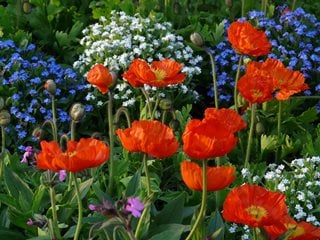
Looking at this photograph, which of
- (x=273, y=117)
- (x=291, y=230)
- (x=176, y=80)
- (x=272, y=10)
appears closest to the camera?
(x=291, y=230)

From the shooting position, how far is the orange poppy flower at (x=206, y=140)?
1.78 m

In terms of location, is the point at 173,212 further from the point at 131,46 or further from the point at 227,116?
the point at 131,46

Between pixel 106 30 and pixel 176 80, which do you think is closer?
pixel 176 80

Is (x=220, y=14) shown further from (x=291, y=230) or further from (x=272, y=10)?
(x=291, y=230)

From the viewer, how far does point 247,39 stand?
2.74 m

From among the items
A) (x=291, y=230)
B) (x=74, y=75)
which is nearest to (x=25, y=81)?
(x=74, y=75)

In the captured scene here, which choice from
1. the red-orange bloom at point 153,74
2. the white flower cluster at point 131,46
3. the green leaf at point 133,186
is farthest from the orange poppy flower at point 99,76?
the white flower cluster at point 131,46

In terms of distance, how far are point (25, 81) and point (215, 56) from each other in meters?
0.95

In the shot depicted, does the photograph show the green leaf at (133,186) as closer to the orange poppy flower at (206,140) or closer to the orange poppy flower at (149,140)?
the orange poppy flower at (149,140)

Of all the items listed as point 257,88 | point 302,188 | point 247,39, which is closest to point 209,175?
point 257,88

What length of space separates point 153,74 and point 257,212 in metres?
0.83

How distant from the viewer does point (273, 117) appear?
3.44 meters

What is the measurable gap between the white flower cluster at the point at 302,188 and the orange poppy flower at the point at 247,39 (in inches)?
15.9

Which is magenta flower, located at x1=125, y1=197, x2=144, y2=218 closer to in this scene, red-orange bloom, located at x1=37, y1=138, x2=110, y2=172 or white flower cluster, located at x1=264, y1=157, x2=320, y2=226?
red-orange bloom, located at x1=37, y1=138, x2=110, y2=172
